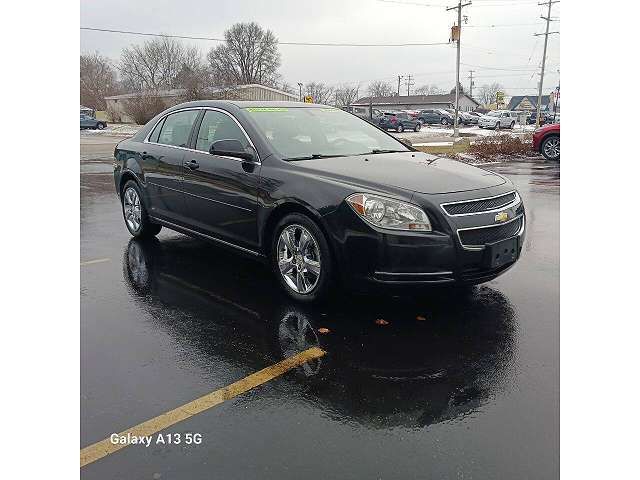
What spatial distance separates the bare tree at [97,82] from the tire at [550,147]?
61.5m

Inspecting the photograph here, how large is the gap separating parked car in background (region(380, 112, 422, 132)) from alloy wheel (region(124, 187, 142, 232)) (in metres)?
39.0

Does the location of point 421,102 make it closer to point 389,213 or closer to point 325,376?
point 389,213

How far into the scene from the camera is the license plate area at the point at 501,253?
4078 millimetres

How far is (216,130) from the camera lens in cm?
545

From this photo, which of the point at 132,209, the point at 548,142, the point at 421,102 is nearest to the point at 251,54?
the point at 421,102

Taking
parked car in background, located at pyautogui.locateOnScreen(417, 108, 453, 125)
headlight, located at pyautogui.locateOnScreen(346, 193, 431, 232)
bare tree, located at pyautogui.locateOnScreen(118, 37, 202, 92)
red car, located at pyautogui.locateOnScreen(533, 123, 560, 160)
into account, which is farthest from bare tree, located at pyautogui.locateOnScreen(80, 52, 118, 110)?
headlight, located at pyautogui.locateOnScreen(346, 193, 431, 232)

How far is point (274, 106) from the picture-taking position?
223 inches

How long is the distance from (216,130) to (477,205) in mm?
2595

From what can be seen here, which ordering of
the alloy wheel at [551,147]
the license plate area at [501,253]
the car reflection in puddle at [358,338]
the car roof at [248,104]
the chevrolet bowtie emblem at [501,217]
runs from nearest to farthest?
the car reflection in puddle at [358,338] < the license plate area at [501,253] < the chevrolet bowtie emblem at [501,217] < the car roof at [248,104] < the alloy wheel at [551,147]

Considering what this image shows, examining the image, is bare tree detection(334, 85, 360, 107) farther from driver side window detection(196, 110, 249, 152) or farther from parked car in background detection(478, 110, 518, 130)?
driver side window detection(196, 110, 249, 152)

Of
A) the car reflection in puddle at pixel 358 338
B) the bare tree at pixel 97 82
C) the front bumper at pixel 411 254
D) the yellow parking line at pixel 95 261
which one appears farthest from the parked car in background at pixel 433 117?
the front bumper at pixel 411 254

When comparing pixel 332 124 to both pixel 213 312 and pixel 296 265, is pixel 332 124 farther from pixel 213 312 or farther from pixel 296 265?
pixel 213 312

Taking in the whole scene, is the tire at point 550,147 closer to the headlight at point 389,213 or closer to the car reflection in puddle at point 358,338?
the car reflection in puddle at point 358,338

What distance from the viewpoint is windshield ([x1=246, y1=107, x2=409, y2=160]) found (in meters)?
5.02
